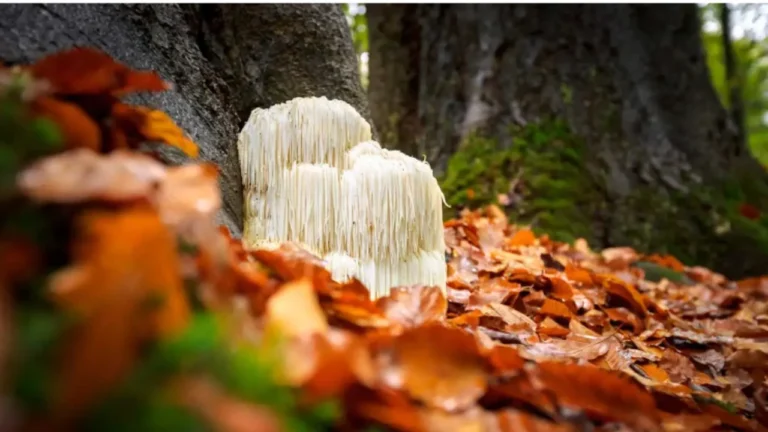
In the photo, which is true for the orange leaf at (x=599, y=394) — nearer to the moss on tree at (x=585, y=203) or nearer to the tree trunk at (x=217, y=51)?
the tree trunk at (x=217, y=51)

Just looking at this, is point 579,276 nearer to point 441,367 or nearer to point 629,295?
point 629,295

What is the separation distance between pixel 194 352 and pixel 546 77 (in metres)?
4.49

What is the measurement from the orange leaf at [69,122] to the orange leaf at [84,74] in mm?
101

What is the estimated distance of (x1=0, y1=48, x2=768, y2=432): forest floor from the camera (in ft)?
1.71

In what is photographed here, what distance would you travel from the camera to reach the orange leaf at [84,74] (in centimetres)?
93

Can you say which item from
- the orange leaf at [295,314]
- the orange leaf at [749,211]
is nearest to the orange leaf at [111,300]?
the orange leaf at [295,314]

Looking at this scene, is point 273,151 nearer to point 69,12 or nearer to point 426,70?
point 69,12

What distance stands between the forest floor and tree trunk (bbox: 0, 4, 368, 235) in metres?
0.40

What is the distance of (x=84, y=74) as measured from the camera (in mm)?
951

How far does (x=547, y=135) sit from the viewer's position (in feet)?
14.7

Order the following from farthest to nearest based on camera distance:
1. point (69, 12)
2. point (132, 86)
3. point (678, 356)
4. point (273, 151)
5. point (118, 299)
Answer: point (678, 356) < point (273, 151) < point (69, 12) < point (132, 86) < point (118, 299)

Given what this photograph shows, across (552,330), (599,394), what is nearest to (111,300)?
(599,394)

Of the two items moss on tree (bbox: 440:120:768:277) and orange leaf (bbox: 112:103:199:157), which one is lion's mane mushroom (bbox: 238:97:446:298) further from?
moss on tree (bbox: 440:120:768:277)

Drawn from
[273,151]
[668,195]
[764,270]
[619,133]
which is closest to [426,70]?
[619,133]
